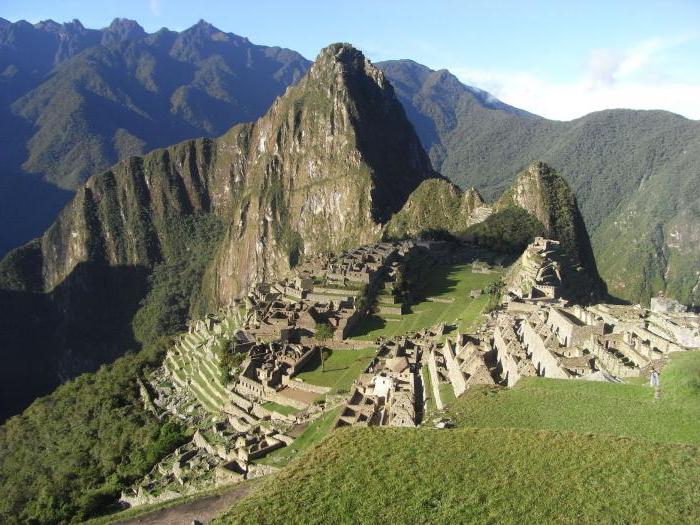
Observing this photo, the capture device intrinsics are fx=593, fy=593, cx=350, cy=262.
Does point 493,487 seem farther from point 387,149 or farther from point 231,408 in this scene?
point 387,149

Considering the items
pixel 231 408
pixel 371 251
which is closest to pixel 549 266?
pixel 371 251

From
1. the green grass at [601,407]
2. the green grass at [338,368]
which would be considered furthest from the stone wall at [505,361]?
the green grass at [338,368]

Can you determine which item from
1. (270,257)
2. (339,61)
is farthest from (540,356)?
(339,61)

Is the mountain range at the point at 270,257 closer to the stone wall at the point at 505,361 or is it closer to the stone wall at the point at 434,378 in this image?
the stone wall at the point at 434,378

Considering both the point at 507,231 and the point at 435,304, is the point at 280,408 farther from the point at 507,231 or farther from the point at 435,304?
the point at 507,231

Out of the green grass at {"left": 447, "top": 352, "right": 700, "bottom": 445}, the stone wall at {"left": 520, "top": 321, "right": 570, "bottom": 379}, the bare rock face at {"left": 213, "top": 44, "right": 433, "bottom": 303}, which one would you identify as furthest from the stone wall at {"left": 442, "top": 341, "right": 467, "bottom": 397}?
the bare rock face at {"left": 213, "top": 44, "right": 433, "bottom": 303}

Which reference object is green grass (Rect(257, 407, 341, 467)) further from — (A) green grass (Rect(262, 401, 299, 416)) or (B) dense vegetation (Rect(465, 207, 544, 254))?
(B) dense vegetation (Rect(465, 207, 544, 254))
